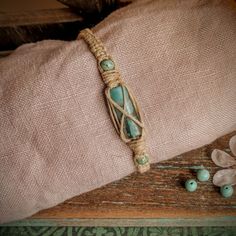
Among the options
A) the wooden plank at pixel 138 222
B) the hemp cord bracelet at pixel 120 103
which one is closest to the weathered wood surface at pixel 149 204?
the wooden plank at pixel 138 222

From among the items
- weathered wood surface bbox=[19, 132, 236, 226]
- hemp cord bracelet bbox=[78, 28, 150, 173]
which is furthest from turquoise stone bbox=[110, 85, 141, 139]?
weathered wood surface bbox=[19, 132, 236, 226]

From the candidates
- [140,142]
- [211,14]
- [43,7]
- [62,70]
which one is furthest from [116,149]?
[43,7]

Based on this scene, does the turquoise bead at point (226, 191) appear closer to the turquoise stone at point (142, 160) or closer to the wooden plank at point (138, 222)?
the wooden plank at point (138, 222)

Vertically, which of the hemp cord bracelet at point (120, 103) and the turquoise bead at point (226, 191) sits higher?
the hemp cord bracelet at point (120, 103)

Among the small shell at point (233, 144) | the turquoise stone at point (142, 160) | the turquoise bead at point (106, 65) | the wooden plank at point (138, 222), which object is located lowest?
the wooden plank at point (138, 222)

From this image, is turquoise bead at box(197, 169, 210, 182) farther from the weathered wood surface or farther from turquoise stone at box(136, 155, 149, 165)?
turquoise stone at box(136, 155, 149, 165)

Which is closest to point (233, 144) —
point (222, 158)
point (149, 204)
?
point (222, 158)

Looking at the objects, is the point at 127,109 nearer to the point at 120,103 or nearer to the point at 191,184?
the point at 120,103
